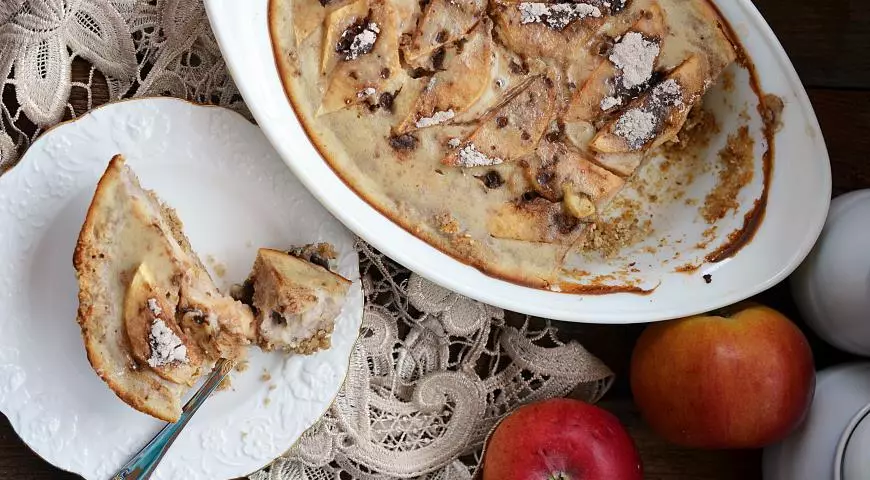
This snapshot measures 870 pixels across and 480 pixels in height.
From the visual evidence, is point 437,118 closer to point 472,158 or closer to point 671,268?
point 472,158

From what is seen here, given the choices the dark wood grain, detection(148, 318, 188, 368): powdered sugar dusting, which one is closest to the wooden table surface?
the dark wood grain

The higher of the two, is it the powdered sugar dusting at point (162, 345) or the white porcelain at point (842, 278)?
the powdered sugar dusting at point (162, 345)

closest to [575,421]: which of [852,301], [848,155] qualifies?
[852,301]

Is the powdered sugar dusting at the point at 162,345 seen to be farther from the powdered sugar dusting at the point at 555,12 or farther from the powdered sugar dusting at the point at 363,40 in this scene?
the powdered sugar dusting at the point at 555,12

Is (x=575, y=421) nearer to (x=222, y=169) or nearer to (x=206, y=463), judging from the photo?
(x=206, y=463)

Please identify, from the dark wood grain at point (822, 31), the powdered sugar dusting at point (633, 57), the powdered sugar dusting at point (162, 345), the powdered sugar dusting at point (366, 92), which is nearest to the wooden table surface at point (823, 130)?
the dark wood grain at point (822, 31)

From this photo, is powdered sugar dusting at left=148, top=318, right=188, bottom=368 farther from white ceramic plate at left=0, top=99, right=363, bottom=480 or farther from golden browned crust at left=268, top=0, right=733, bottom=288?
golden browned crust at left=268, top=0, right=733, bottom=288
